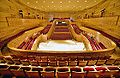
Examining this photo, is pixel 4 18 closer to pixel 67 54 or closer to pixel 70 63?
pixel 67 54

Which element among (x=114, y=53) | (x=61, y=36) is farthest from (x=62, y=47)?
(x=114, y=53)

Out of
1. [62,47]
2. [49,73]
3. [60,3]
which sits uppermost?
[60,3]

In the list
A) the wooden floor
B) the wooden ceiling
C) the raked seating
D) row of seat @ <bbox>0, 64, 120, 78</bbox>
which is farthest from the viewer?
the wooden ceiling

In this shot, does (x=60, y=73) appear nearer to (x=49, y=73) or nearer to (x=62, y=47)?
(x=49, y=73)

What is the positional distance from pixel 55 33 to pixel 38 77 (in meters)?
9.12

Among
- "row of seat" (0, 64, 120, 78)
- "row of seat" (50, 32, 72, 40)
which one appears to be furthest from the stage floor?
"row of seat" (0, 64, 120, 78)

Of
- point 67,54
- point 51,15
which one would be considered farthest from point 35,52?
point 51,15

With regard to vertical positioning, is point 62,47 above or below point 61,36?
below

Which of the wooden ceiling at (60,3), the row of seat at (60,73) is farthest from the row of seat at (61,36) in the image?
the row of seat at (60,73)

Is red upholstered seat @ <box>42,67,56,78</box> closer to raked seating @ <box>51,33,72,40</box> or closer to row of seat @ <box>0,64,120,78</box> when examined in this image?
row of seat @ <box>0,64,120,78</box>

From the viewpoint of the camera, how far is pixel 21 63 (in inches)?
117

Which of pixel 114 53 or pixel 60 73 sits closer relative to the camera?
pixel 60 73

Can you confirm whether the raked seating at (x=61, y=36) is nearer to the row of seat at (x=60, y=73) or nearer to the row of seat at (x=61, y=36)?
the row of seat at (x=61, y=36)

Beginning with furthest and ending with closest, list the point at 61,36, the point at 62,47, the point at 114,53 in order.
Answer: the point at 61,36, the point at 62,47, the point at 114,53
